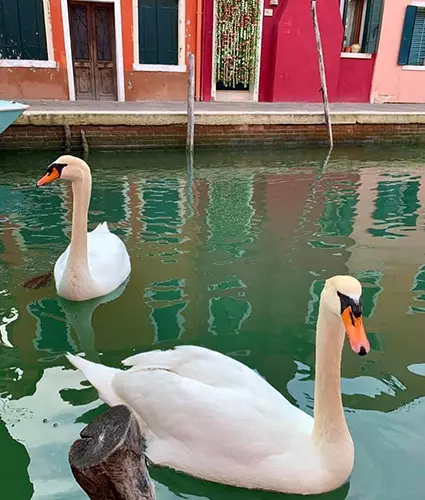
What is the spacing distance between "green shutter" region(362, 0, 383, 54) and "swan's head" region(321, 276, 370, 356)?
17725 mm

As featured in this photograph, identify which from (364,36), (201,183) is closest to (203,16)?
(364,36)

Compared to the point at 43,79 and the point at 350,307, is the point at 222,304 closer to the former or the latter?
the point at 350,307

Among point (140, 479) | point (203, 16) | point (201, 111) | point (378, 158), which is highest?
point (203, 16)

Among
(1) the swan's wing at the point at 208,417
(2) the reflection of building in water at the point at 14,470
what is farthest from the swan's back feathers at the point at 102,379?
(2) the reflection of building in water at the point at 14,470

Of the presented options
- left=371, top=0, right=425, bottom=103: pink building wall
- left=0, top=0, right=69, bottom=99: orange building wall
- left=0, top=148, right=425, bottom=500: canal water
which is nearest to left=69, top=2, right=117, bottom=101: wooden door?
left=0, top=0, right=69, bottom=99: orange building wall

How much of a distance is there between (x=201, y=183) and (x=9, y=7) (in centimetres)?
833

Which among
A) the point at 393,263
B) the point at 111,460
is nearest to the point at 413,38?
the point at 393,263

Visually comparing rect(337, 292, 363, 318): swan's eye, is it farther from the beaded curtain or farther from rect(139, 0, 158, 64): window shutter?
the beaded curtain

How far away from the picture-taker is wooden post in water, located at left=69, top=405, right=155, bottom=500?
1359 mm

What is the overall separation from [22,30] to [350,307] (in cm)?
1440

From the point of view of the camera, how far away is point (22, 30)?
1381cm

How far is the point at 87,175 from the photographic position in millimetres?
4547

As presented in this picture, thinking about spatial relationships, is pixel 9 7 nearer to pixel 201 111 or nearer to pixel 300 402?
pixel 201 111

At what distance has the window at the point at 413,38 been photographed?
17.5m
